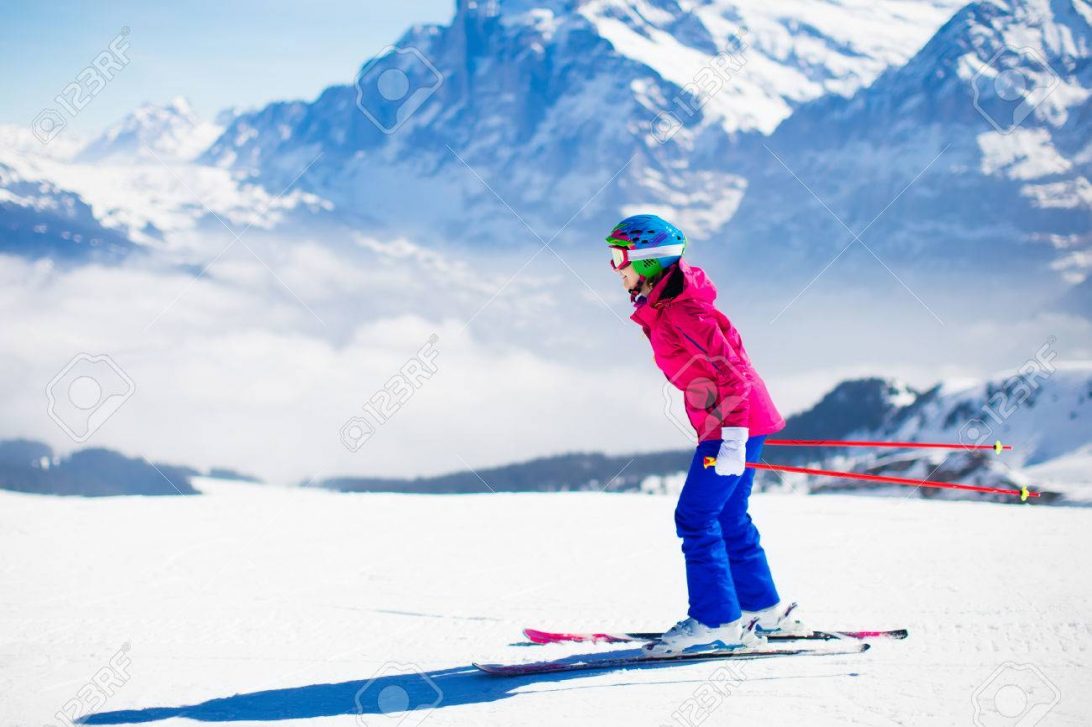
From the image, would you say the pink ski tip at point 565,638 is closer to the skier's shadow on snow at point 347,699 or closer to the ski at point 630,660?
the ski at point 630,660

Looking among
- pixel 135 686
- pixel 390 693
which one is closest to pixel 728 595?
pixel 390 693

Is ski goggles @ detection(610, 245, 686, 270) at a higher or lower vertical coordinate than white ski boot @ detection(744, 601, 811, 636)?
higher

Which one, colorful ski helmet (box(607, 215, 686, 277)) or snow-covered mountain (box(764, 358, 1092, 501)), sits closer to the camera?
colorful ski helmet (box(607, 215, 686, 277))

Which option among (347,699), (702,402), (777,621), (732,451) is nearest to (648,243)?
(702,402)

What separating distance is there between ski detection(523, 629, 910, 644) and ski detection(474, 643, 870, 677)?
6.2 inches

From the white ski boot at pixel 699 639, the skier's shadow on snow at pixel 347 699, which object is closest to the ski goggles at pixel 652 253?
the white ski boot at pixel 699 639

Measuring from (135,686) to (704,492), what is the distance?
3122 mm

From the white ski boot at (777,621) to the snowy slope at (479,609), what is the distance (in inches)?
19.4

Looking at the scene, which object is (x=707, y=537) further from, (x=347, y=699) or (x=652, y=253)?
(x=347, y=699)

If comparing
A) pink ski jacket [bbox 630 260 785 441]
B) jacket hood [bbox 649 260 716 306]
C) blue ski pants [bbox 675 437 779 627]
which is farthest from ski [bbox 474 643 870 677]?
jacket hood [bbox 649 260 716 306]

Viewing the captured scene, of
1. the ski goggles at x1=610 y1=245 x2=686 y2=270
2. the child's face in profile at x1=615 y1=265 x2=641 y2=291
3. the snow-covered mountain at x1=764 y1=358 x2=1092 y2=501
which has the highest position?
the snow-covered mountain at x1=764 y1=358 x2=1092 y2=501

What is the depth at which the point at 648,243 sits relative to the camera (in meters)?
5.16

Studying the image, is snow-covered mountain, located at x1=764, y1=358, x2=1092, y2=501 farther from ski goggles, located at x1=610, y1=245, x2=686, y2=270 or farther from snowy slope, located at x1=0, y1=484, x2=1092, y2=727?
ski goggles, located at x1=610, y1=245, x2=686, y2=270

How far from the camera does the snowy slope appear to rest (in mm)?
4211
